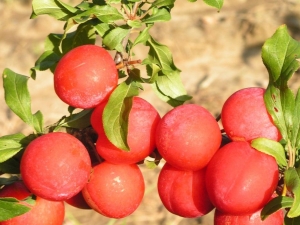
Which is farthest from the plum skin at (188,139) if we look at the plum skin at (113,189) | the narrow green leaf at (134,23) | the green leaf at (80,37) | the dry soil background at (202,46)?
the dry soil background at (202,46)

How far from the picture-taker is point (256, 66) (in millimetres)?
4523

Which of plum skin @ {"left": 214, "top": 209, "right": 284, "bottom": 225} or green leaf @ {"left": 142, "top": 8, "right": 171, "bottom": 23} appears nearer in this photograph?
plum skin @ {"left": 214, "top": 209, "right": 284, "bottom": 225}

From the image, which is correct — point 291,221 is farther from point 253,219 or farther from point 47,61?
point 47,61

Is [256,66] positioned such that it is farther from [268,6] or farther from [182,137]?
[182,137]

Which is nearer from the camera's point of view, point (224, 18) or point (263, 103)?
point (263, 103)

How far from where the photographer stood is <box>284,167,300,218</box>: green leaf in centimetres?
90

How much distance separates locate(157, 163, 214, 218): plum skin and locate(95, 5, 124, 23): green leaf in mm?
318

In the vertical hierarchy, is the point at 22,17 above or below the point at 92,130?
below

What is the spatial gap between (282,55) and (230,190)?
0.90 feet

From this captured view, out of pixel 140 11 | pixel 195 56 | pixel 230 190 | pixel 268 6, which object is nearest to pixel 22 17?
pixel 195 56

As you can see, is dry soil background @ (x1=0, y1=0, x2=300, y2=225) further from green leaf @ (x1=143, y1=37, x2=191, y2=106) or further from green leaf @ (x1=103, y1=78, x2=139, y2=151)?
green leaf @ (x1=103, y1=78, x2=139, y2=151)

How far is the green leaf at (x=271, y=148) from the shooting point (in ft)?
3.24

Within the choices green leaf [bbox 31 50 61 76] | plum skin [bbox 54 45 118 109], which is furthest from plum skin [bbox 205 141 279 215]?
green leaf [bbox 31 50 61 76]

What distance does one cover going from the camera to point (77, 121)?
1.17 m
